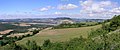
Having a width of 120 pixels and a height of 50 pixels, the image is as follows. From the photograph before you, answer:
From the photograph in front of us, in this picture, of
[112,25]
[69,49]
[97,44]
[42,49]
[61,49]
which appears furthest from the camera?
[112,25]

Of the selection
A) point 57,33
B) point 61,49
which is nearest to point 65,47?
point 61,49

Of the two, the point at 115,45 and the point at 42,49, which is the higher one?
the point at 115,45

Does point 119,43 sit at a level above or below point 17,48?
above

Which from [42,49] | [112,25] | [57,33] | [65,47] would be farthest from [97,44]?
[57,33]

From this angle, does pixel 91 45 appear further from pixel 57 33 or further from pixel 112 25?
pixel 57 33

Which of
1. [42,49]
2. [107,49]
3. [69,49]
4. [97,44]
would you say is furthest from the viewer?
[42,49]

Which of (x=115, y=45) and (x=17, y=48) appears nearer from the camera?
(x=115, y=45)

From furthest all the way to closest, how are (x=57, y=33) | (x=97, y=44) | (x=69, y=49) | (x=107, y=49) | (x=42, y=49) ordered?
(x=57, y=33), (x=42, y=49), (x=69, y=49), (x=97, y=44), (x=107, y=49)

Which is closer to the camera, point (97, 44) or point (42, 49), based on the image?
point (97, 44)

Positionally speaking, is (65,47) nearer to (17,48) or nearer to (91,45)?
(91,45)
